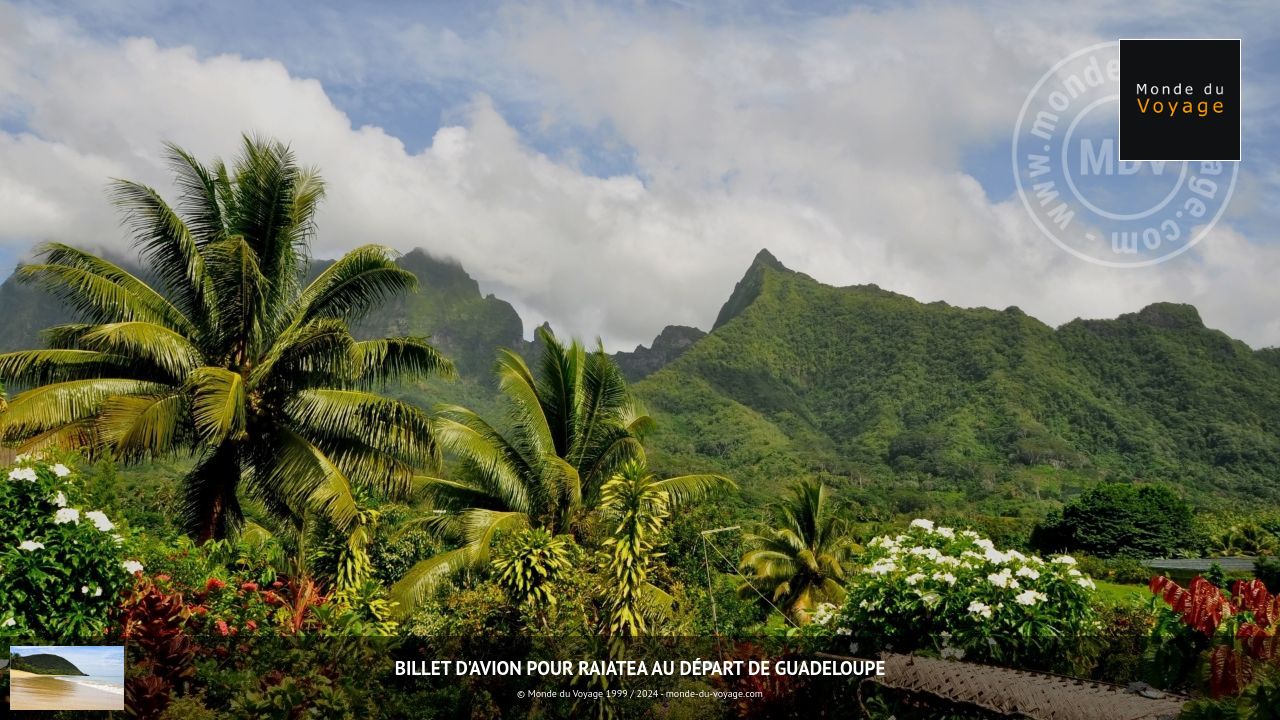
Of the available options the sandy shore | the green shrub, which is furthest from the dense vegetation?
the green shrub

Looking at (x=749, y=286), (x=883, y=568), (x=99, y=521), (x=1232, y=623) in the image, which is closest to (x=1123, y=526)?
(x=883, y=568)

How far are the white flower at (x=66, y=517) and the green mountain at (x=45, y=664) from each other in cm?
95

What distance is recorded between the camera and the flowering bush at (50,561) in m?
5.83

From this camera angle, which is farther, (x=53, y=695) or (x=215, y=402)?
(x=215, y=402)

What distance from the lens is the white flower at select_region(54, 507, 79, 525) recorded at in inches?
239

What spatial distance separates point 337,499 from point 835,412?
409ft

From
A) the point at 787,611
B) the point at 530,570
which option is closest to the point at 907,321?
the point at 787,611

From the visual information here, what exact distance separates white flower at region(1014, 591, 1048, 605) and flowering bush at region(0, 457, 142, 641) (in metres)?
6.96

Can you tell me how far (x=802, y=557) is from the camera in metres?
25.7

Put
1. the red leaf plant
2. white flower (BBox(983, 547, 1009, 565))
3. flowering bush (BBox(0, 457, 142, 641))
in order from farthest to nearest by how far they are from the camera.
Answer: white flower (BBox(983, 547, 1009, 565))
flowering bush (BBox(0, 457, 142, 641))
the red leaf plant

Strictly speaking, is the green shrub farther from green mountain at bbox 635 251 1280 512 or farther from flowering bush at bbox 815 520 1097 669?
flowering bush at bbox 815 520 1097 669

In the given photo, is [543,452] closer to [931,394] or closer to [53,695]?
[53,695]

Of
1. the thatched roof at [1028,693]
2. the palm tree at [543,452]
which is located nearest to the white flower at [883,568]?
the thatched roof at [1028,693]

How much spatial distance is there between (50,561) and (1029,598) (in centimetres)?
728
